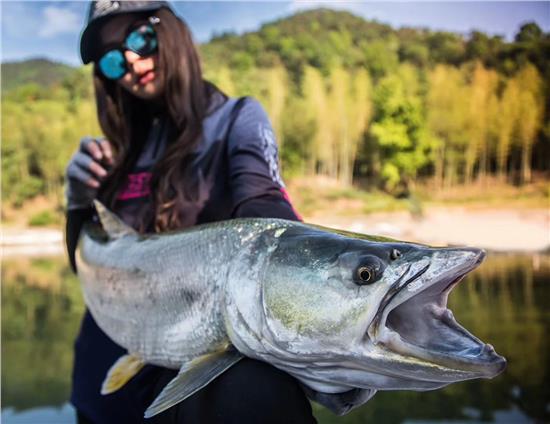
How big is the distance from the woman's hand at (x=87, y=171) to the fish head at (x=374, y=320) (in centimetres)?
113

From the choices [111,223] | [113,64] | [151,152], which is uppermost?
[113,64]

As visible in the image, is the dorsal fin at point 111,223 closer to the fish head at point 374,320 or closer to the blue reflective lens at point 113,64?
the blue reflective lens at point 113,64

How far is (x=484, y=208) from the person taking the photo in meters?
20.1

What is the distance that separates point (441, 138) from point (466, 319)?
22336 millimetres

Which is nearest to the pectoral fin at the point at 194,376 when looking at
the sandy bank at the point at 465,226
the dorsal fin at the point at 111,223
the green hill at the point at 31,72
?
the dorsal fin at the point at 111,223

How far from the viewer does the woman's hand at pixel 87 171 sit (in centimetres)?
198

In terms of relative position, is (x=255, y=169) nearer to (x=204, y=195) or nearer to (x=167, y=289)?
(x=204, y=195)

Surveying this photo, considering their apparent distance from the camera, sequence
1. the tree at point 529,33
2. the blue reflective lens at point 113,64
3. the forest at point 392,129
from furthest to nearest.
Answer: the forest at point 392,129 → the tree at point 529,33 → the blue reflective lens at point 113,64

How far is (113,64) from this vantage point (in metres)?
1.92

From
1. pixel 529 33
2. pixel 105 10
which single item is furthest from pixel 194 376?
pixel 529 33

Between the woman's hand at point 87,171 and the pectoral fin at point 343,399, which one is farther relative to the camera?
the woman's hand at point 87,171

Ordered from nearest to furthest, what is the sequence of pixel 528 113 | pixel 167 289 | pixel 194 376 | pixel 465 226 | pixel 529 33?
1. pixel 194 376
2. pixel 167 289
3. pixel 465 226
4. pixel 528 113
5. pixel 529 33

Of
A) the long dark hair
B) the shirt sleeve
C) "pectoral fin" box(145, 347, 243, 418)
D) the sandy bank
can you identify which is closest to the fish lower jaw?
"pectoral fin" box(145, 347, 243, 418)

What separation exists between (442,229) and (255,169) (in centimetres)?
1606
